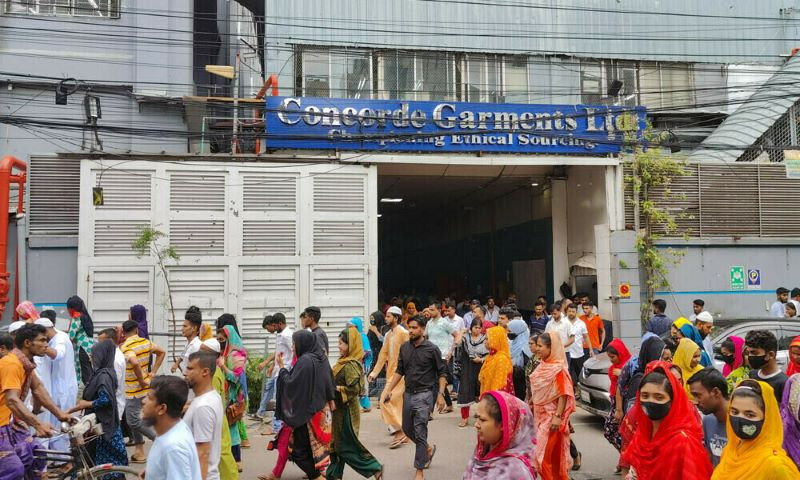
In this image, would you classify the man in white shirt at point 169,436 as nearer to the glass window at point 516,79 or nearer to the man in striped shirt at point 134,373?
the man in striped shirt at point 134,373

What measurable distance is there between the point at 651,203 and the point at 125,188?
11272mm

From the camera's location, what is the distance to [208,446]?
4320 mm

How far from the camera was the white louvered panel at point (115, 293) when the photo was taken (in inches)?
504

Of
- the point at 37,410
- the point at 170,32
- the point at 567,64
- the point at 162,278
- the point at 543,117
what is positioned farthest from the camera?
the point at 567,64

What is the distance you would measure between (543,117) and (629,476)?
11350mm

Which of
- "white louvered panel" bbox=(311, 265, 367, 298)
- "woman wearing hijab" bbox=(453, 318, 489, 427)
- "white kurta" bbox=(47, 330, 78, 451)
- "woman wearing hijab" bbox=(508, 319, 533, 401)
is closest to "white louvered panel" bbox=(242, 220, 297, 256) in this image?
"white louvered panel" bbox=(311, 265, 367, 298)

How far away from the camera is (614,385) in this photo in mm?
7527

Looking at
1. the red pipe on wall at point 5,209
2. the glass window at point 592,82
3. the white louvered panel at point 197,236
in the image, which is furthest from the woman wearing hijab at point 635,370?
the glass window at point 592,82

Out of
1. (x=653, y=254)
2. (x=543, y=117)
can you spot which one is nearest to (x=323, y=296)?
(x=543, y=117)

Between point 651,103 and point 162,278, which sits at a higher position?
point 651,103

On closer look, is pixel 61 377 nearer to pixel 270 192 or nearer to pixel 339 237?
pixel 270 192

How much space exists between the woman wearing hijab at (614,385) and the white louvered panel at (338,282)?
23.6 feet

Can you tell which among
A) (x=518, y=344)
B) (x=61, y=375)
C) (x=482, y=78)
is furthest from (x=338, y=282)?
(x=482, y=78)

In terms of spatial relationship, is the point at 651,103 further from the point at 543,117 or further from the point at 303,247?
the point at 303,247
